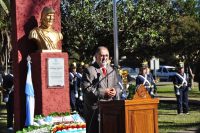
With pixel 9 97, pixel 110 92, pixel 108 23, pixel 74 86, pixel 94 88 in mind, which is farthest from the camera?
pixel 108 23

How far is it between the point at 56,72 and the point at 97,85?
3.07m

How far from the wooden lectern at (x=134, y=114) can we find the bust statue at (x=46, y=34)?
3.81 meters

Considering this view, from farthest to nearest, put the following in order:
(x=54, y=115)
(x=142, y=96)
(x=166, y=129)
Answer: (x=166, y=129) < (x=54, y=115) < (x=142, y=96)

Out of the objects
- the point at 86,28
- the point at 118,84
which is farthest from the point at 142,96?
the point at 86,28

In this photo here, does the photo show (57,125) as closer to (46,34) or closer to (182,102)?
→ (46,34)

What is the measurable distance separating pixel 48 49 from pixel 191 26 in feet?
121

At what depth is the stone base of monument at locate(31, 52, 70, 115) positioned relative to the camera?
36.9 feet

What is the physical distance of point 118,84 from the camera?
8.64 metres

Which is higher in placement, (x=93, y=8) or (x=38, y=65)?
(x=93, y=8)

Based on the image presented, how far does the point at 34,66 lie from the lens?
38.0ft

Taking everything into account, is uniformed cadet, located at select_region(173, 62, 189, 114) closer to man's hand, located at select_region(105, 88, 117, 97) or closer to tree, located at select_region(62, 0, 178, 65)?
tree, located at select_region(62, 0, 178, 65)

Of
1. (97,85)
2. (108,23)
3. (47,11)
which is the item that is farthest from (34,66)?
(108,23)

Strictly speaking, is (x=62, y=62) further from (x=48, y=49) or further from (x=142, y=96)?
(x=142, y=96)

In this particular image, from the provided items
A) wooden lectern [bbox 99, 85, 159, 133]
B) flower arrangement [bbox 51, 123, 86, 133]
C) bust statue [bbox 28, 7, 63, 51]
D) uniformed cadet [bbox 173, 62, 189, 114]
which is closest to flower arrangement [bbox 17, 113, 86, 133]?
flower arrangement [bbox 51, 123, 86, 133]
